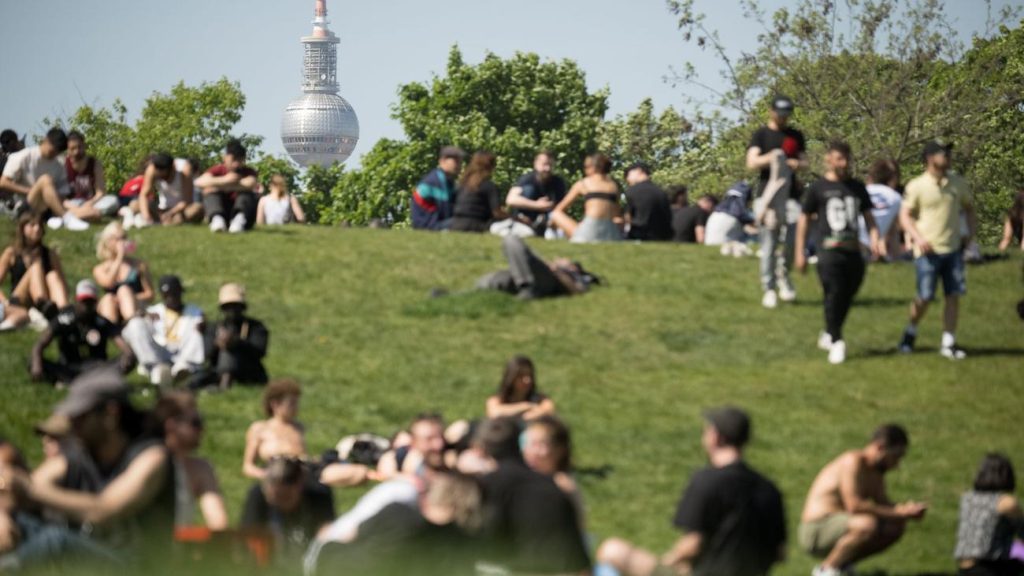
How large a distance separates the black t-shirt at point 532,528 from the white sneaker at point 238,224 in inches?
545

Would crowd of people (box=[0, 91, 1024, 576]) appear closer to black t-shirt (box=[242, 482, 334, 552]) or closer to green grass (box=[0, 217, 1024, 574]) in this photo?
black t-shirt (box=[242, 482, 334, 552])

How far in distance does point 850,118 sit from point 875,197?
1046 inches

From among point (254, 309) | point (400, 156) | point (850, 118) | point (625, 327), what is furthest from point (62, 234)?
point (400, 156)

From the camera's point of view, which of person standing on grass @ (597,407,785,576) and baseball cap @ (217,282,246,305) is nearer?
person standing on grass @ (597,407,785,576)

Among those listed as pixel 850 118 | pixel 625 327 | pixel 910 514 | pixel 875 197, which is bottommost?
pixel 910 514

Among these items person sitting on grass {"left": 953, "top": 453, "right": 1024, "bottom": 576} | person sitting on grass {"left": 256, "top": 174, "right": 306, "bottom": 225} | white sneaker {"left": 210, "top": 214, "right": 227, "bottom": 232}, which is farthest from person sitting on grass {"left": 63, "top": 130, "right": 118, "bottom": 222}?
person sitting on grass {"left": 953, "top": 453, "right": 1024, "bottom": 576}

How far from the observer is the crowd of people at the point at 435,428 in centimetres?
1082

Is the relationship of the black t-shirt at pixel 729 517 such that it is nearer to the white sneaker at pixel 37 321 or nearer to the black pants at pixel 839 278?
the black pants at pixel 839 278

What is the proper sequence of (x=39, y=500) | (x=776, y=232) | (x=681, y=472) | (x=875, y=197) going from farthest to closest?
1. (x=875, y=197)
2. (x=776, y=232)
3. (x=681, y=472)
4. (x=39, y=500)

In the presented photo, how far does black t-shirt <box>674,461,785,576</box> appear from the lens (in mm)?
12352

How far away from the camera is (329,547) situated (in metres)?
12.4

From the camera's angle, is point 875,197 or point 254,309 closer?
point 254,309

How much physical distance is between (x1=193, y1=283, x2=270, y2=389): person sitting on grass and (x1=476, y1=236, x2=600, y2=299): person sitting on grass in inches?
156

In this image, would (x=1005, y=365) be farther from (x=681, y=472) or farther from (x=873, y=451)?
(x=873, y=451)
